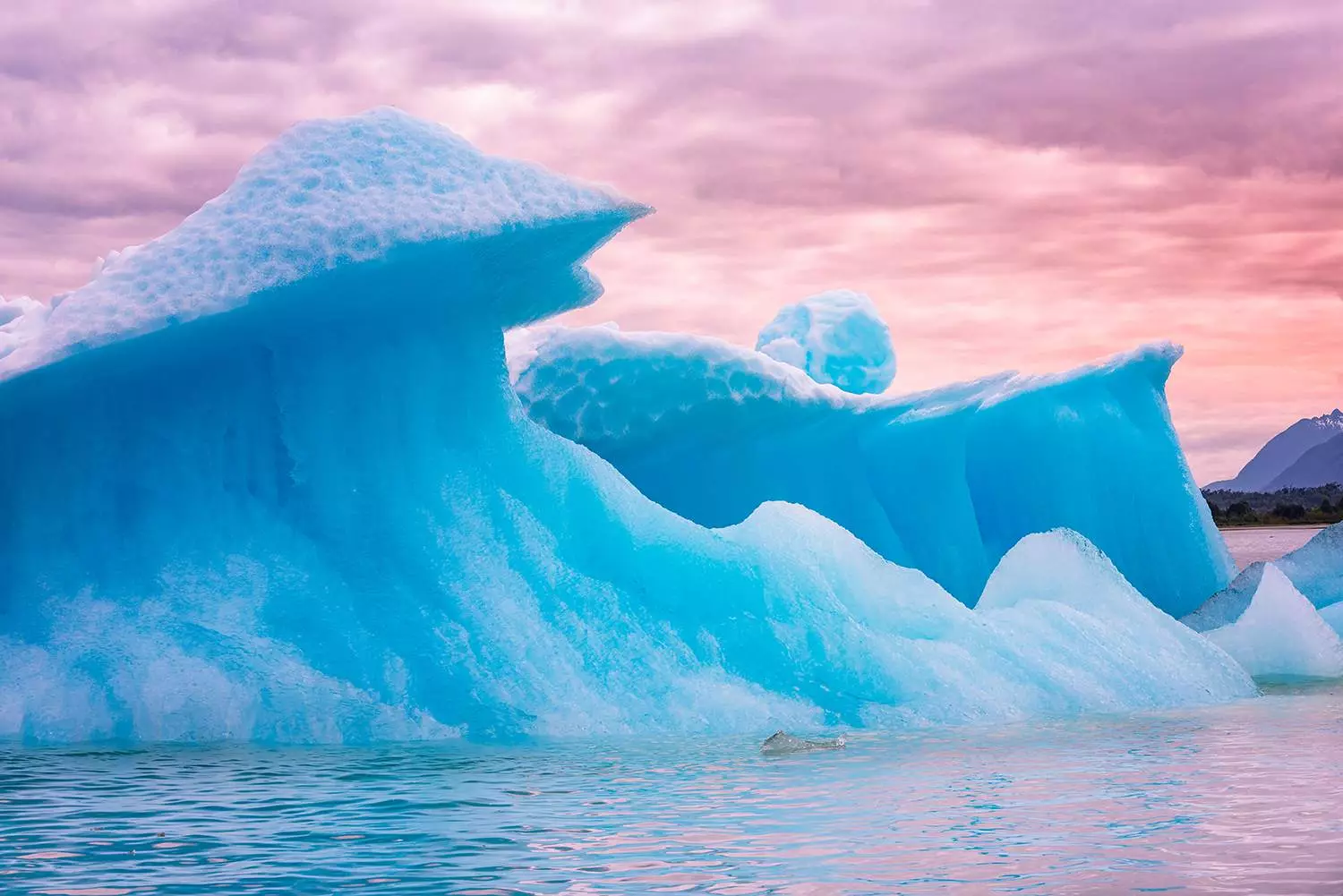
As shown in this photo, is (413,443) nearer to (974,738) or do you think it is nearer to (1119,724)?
(974,738)

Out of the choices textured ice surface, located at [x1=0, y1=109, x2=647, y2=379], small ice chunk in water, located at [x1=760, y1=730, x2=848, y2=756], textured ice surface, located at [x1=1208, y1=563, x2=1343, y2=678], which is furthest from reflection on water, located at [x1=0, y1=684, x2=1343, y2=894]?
textured ice surface, located at [x1=1208, y1=563, x2=1343, y2=678]

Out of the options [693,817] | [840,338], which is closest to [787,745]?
[693,817]

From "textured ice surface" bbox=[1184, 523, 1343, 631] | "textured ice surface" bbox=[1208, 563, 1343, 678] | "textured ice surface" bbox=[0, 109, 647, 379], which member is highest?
"textured ice surface" bbox=[0, 109, 647, 379]

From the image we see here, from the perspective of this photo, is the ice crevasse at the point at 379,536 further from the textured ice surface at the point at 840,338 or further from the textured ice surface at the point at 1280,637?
the textured ice surface at the point at 840,338

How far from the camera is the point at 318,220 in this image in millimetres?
8750

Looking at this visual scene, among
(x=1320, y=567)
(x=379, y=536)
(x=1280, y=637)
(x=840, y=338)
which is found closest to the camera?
(x=379, y=536)

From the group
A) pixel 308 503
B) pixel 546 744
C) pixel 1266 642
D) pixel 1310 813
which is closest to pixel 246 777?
pixel 546 744

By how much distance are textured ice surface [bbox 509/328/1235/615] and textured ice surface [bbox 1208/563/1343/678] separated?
326 cm

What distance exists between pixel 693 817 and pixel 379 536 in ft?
14.1

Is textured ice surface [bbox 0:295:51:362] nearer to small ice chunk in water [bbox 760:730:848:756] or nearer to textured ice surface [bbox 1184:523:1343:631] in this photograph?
small ice chunk in water [bbox 760:730:848:756]

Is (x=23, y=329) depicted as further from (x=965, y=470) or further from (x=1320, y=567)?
(x=1320, y=567)

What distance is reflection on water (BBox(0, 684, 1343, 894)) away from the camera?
4.65 meters

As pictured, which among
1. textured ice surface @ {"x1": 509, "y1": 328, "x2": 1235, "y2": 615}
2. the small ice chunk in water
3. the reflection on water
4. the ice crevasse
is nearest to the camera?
the reflection on water

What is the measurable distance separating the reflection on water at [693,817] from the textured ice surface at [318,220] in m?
2.47
